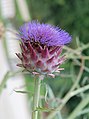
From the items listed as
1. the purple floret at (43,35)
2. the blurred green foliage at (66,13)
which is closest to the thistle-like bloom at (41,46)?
the purple floret at (43,35)

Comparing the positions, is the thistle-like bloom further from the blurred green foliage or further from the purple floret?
the blurred green foliage

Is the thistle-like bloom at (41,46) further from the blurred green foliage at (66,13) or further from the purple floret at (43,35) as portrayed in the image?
the blurred green foliage at (66,13)

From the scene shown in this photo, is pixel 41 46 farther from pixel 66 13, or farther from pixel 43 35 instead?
pixel 66 13

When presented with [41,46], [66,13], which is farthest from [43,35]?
[66,13]

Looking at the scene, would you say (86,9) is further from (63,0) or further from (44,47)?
(44,47)

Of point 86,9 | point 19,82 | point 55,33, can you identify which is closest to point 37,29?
point 55,33

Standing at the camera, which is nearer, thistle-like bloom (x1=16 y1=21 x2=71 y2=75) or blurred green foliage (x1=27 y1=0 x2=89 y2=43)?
thistle-like bloom (x1=16 y1=21 x2=71 y2=75)

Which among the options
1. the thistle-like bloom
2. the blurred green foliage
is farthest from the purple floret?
the blurred green foliage
